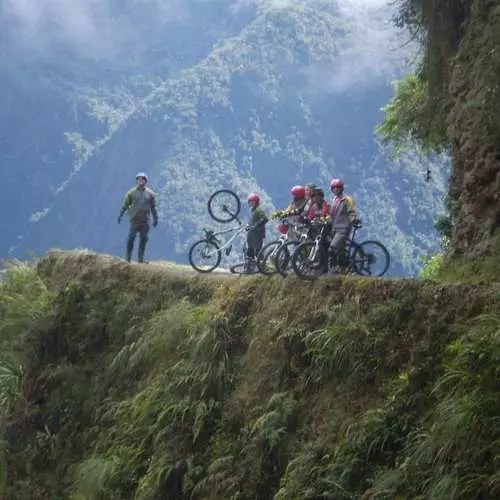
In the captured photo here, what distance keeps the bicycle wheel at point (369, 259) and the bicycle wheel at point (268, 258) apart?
4.29ft

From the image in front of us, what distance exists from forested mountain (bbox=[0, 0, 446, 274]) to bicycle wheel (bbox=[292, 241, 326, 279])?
224 feet

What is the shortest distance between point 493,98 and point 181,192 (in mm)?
82748

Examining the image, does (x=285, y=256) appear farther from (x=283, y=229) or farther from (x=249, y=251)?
(x=249, y=251)

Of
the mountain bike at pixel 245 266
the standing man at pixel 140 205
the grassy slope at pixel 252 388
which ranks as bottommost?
the grassy slope at pixel 252 388

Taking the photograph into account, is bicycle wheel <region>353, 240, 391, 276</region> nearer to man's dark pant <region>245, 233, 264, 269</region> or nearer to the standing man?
man's dark pant <region>245, 233, 264, 269</region>

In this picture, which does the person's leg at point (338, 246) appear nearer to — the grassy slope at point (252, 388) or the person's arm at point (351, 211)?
the person's arm at point (351, 211)

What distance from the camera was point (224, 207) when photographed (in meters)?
17.7

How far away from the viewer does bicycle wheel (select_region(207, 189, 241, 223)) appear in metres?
17.6

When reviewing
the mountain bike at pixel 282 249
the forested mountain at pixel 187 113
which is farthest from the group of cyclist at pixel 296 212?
the forested mountain at pixel 187 113

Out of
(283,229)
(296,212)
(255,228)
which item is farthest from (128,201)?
(296,212)

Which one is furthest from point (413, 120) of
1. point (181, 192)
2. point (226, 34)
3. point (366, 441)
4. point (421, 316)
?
point (226, 34)

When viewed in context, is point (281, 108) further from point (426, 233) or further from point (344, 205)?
point (344, 205)

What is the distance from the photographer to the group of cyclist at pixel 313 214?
46.3 ft

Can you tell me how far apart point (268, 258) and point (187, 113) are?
101m
